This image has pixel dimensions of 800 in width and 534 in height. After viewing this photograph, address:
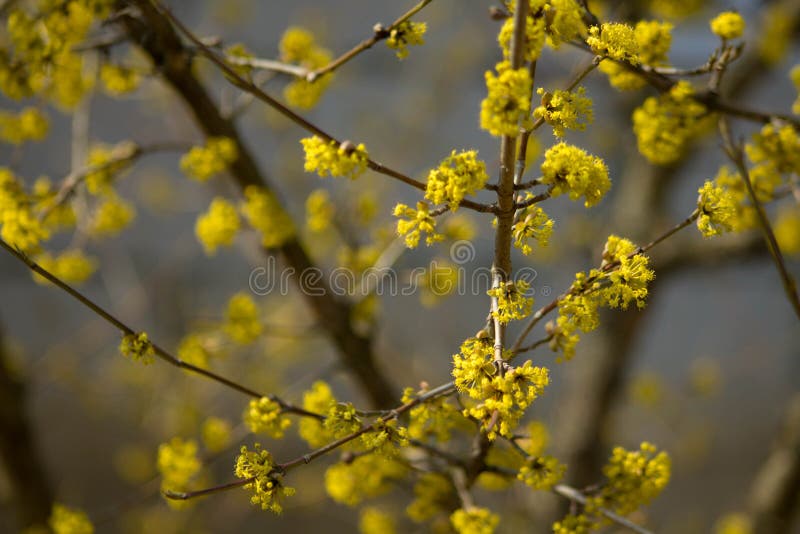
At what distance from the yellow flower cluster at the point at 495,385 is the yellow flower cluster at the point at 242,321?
1.78 ft

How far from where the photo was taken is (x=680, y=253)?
→ 2.09m

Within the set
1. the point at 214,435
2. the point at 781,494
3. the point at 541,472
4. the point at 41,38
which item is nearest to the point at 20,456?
the point at 214,435

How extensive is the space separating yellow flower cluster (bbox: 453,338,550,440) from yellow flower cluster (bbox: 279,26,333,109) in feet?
1.67

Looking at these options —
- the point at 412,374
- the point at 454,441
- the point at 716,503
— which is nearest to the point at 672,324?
the point at 716,503

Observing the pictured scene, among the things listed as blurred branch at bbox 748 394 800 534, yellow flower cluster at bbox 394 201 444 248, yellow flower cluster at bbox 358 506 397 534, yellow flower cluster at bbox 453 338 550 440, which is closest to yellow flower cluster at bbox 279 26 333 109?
yellow flower cluster at bbox 394 201 444 248

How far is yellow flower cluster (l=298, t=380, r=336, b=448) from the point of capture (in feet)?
2.85

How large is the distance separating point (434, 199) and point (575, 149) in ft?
0.48

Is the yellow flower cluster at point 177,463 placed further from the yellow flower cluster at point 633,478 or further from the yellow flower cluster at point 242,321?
the yellow flower cluster at point 633,478

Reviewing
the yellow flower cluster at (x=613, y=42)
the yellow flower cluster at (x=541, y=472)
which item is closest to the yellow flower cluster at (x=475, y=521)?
the yellow flower cluster at (x=541, y=472)

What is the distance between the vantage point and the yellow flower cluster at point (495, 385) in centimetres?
61

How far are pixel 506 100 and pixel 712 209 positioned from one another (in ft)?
0.91

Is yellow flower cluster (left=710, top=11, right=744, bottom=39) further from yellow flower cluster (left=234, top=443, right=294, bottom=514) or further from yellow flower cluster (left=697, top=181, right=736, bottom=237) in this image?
yellow flower cluster (left=234, top=443, right=294, bottom=514)

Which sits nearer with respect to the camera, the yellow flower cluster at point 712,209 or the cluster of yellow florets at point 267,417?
the yellow flower cluster at point 712,209

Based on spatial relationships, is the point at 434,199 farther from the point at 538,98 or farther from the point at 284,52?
the point at 284,52
